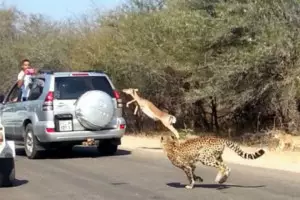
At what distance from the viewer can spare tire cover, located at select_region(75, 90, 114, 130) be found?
15.3 metres

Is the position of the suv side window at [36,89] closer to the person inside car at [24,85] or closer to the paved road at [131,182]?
the person inside car at [24,85]

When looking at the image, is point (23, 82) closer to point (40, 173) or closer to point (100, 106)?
point (100, 106)

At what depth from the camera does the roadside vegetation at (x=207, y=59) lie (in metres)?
16.2

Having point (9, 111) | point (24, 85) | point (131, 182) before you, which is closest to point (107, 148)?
point (24, 85)

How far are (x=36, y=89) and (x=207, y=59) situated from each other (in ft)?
15.2

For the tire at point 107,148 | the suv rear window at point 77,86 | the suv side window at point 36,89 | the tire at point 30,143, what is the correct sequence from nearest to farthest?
the suv rear window at point 77,86, the tire at point 30,143, the suv side window at point 36,89, the tire at point 107,148

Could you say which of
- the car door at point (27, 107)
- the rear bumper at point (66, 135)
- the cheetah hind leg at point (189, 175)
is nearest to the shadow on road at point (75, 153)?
the car door at point (27, 107)

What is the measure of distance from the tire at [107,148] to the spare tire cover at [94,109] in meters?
1.16

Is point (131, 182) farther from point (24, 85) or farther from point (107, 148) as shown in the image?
point (24, 85)

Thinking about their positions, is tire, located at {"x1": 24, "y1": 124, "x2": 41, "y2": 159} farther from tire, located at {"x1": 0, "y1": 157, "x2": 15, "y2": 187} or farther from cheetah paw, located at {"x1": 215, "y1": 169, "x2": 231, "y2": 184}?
cheetah paw, located at {"x1": 215, "y1": 169, "x2": 231, "y2": 184}

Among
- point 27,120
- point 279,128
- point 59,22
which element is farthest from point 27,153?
point 59,22

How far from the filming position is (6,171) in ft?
37.8

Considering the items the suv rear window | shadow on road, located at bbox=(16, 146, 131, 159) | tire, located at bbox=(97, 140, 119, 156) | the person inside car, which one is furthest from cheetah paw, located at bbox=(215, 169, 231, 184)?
the person inside car

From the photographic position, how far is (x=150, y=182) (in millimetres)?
11898
